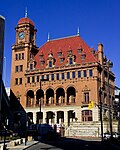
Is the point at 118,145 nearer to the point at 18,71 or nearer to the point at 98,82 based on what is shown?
the point at 98,82

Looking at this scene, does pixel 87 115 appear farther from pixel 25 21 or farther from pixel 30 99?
pixel 25 21

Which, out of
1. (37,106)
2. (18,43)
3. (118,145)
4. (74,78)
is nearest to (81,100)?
(74,78)

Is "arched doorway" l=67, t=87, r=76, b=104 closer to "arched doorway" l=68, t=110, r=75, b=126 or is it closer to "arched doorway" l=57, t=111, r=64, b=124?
"arched doorway" l=68, t=110, r=75, b=126

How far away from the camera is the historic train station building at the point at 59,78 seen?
72062 mm

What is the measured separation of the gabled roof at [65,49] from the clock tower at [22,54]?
2884mm

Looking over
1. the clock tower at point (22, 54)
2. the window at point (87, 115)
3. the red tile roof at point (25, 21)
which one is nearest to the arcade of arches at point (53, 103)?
the window at point (87, 115)

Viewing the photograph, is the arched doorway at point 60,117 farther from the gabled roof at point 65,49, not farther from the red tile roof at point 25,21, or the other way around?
the red tile roof at point 25,21

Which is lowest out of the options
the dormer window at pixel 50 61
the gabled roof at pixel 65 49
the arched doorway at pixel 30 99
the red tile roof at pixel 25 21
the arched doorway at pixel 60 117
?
the arched doorway at pixel 60 117

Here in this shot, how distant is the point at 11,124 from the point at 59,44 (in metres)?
26.3

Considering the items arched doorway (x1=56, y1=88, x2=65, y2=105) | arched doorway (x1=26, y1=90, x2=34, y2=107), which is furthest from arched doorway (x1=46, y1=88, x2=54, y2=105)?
arched doorway (x1=26, y1=90, x2=34, y2=107)

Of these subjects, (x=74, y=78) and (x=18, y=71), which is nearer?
(x=74, y=78)

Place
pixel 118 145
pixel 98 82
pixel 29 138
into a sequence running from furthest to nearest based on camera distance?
pixel 98 82, pixel 29 138, pixel 118 145

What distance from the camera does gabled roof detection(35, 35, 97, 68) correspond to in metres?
75.7

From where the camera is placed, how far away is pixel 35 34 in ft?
290
